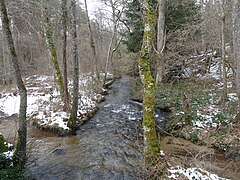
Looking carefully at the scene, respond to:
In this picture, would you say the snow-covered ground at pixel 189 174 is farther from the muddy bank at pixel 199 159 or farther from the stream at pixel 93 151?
the stream at pixel 93 151

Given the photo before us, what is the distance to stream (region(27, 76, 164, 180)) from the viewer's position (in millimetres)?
6000

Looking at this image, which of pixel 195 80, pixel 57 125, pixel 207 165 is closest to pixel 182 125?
pixel 207 165

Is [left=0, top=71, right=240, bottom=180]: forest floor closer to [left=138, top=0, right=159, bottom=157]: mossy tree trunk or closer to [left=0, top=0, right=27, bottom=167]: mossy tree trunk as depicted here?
[left=138, top=0, right=159, bottom=157]: mossy tree trunk

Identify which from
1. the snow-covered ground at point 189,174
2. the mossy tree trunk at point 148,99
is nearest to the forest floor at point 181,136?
the snow-covered ground at point 189,174

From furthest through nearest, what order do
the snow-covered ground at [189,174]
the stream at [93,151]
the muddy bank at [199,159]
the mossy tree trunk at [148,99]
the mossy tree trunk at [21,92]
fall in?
the stream at [93,151]
the mossy tree trunk at [21,92]
the muddy bank at [199,159]
the mossy tree trunk at [148,99]
the snow-covered ground at [189,174]

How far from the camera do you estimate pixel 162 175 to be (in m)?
5.03

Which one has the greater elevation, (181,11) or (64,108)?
(181,11)

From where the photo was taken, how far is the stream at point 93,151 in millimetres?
6000

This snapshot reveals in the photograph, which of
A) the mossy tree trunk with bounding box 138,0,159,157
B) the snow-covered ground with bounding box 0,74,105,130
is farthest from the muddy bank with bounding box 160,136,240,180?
the snow-covered ground with bounding box 0,74,105,130

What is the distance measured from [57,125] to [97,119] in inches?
90.5

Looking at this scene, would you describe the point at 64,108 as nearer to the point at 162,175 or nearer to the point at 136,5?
the point at 162,175

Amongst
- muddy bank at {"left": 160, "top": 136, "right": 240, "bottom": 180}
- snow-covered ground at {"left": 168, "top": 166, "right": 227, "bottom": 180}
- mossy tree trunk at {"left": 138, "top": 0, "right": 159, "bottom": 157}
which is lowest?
muddy bank at {"left": 160, "top": 136, "right": 240, "bottom": 180}

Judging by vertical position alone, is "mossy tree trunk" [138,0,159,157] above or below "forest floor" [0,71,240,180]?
above

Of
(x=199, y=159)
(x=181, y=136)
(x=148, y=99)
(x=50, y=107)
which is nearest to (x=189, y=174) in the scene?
(x=199, y=159)
